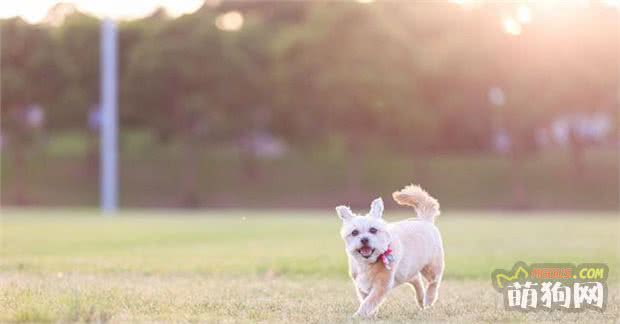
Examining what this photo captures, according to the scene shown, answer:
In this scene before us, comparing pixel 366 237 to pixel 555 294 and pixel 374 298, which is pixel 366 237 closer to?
pixel 374 298

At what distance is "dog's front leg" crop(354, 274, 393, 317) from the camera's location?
8.86m

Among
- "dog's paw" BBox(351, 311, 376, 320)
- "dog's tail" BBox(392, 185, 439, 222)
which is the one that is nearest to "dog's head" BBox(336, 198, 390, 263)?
"dog's paw" BBox(351, 311, 376, 320)

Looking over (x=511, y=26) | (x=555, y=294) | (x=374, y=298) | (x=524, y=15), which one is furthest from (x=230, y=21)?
(x=374, y=298)

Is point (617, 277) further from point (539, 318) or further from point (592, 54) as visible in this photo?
point (592, 54)

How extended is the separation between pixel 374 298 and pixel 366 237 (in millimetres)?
541

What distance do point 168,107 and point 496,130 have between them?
1373 cm

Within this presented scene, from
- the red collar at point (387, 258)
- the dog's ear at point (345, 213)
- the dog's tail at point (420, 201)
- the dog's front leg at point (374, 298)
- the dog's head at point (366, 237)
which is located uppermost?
the dog's tail at point (420, 201)

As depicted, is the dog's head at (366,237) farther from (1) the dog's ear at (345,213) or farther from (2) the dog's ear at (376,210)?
(1) the dog's ear at (345,213)

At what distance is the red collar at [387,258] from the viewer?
8.88 meters

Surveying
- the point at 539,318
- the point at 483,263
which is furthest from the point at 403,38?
the point at 539,318

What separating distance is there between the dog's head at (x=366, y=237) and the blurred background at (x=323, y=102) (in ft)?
109

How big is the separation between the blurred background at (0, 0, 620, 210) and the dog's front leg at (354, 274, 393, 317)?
33.2 meters

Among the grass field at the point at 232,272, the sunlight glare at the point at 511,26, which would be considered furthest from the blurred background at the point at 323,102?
the grass field at the point at 232,272

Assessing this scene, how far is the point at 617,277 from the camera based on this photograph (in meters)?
13.4
